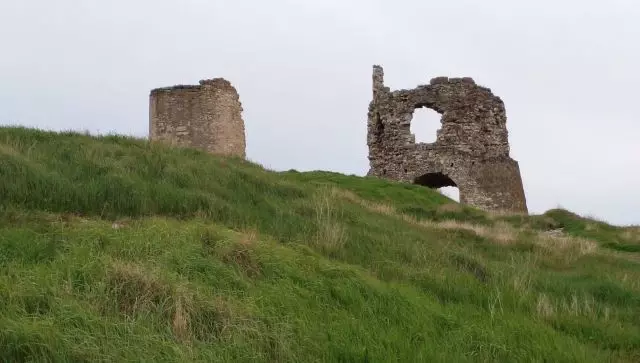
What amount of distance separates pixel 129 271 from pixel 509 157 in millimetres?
Answer: 19250

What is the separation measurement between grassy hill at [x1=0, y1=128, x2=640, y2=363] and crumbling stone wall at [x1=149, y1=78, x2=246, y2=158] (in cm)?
1036

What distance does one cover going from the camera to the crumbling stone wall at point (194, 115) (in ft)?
68.0

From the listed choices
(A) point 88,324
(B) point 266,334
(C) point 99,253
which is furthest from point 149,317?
(C) point 99,253

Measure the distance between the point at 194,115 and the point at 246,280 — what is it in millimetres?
15924

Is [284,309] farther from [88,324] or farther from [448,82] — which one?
[448,82]

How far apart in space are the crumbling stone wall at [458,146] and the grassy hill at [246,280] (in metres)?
11.1

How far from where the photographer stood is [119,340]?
402cm

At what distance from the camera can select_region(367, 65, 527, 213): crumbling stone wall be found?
21516mm

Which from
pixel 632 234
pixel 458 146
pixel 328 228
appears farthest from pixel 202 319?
pixel 458 146

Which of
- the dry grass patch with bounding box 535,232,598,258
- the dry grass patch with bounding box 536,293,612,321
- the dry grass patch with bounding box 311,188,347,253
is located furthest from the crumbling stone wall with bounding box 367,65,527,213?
the dry grass patch with bounding box 536,293,612,321

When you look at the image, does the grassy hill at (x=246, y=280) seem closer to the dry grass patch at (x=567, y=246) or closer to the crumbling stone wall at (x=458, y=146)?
the dry grass patch at (x=567, y=246)

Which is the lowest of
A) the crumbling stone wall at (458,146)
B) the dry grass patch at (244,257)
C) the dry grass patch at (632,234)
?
the dry grass patch at (244,257)

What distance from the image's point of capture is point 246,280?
5.50 m

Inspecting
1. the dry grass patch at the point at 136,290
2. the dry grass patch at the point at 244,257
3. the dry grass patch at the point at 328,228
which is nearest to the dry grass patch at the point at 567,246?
the dry grass patch at the point at 328,228
